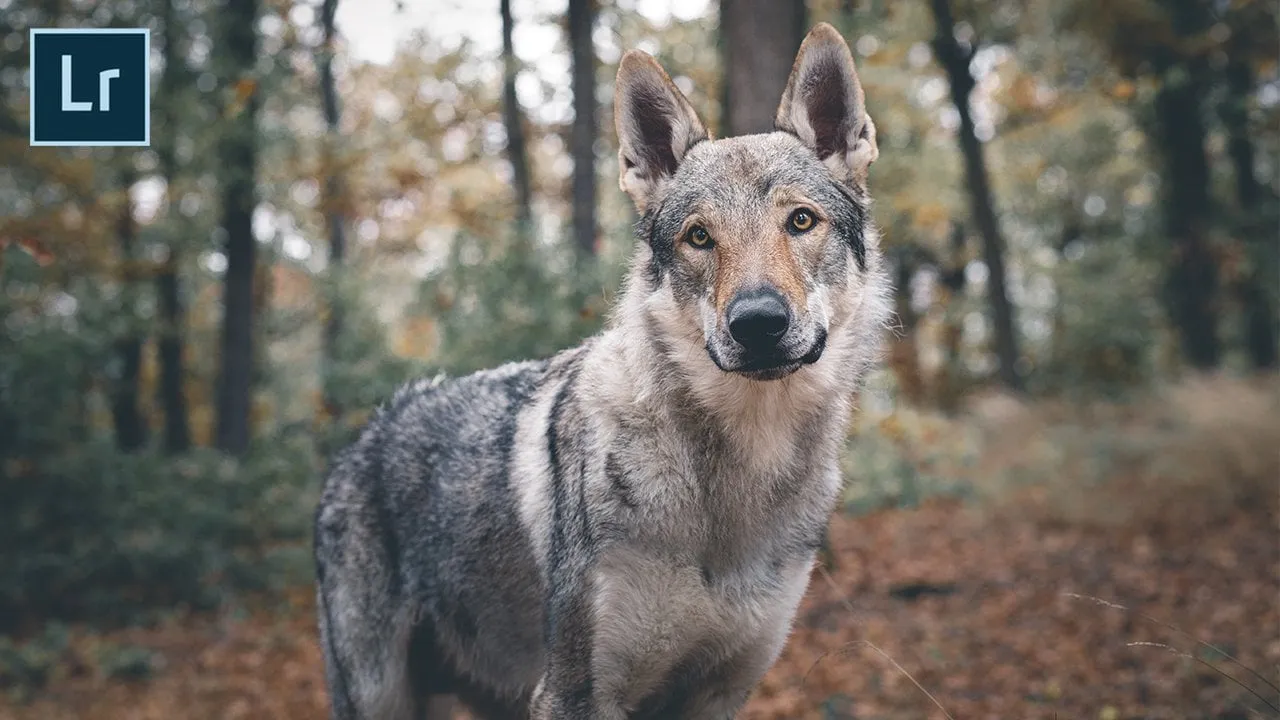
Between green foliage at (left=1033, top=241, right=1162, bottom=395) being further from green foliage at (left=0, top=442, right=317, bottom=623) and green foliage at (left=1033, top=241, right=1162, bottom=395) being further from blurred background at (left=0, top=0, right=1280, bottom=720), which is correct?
green foliage at (left=0, top=442, right=317, bottom=623)

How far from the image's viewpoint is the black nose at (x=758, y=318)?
2.66 metres

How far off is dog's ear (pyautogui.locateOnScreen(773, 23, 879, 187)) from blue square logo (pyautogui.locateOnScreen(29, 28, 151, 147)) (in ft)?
10.0

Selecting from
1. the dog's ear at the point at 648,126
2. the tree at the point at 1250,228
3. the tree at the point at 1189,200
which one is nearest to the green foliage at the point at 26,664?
the dog's ear at the point at 648,126

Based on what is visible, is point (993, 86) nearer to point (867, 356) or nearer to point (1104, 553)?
point (1104, 553)

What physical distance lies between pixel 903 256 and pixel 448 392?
25.1 m

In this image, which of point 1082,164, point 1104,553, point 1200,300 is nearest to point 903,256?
point 1082,164

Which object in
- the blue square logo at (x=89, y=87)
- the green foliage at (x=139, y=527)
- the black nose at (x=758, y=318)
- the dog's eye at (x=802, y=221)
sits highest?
the blue square logo at (x=89, y=87)

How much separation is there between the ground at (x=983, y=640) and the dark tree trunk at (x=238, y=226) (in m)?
4.04

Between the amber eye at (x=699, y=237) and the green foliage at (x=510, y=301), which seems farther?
the green foliage at (x=510, y=301)

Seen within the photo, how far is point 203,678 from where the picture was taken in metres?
7.62

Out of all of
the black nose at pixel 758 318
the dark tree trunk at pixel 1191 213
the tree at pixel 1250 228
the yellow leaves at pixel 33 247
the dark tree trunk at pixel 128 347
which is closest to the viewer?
the black nose at pixel 758 318

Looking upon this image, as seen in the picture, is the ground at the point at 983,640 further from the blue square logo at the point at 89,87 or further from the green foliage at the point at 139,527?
the blue square logo at the point at 89,87

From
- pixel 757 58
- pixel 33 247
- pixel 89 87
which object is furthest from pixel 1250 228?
pixel 33 247

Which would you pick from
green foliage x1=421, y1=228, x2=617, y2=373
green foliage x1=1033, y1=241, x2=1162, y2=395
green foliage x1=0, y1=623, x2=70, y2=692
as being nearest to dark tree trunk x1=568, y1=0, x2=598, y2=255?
green foliage x1=421, y1=228, x2=617, y2=373
